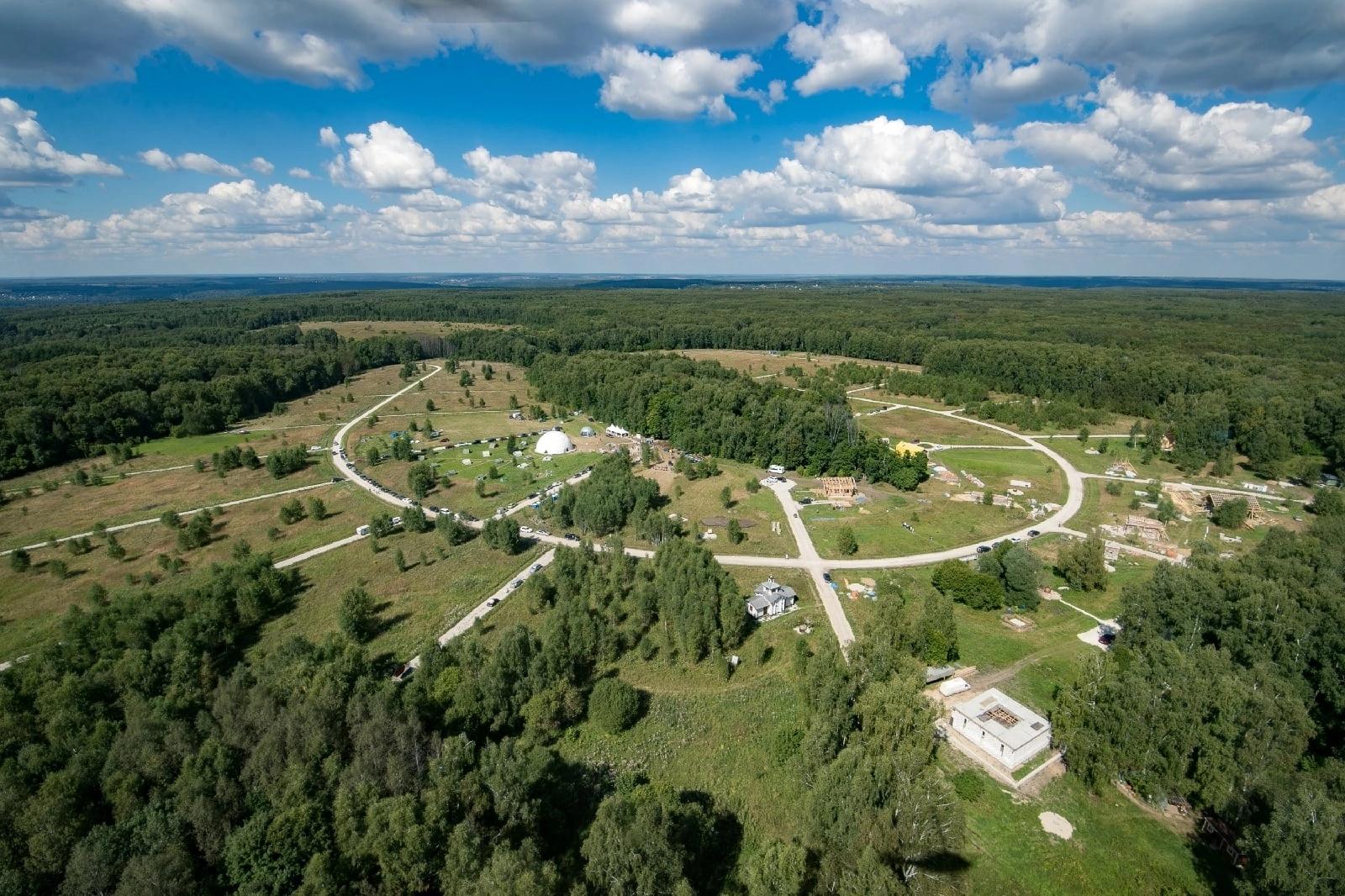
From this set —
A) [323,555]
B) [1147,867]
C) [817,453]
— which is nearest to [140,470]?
[323,555]

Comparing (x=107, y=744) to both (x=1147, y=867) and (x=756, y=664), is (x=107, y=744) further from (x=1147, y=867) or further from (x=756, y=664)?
(x=1147, y=867)

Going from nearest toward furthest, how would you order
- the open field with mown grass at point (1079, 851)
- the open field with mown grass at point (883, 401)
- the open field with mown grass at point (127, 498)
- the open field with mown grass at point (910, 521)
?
1. the open field with mown grass at point (1079, 851)
2. the open field with mown grass at point (910, 521)
3. the open field with mown grass at point (127, 498)
4. the open field with mown grass at point (883, 401)

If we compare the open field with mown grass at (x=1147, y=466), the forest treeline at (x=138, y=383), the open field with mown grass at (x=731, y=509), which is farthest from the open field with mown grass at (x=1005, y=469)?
the forest treeline at (x=138, y=383)

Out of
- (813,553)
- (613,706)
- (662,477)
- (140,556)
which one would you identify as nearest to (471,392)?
(662,477)

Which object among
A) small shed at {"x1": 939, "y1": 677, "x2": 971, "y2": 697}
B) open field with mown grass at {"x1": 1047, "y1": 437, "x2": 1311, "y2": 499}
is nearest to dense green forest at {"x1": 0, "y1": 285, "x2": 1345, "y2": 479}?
open field with mown grass at {"x1": 1047, "y1": 437, "x2": 1311, "y2": 499}

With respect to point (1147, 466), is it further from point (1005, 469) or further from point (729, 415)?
point (729, 415)

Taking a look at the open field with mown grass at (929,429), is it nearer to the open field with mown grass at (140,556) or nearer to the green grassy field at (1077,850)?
the green grassy field at (1077,850)
